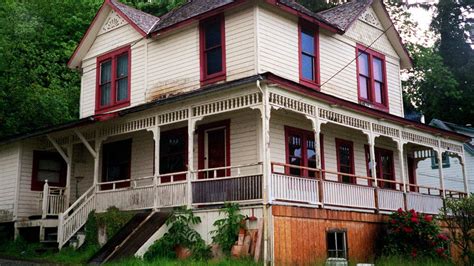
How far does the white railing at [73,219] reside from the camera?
1944 cm

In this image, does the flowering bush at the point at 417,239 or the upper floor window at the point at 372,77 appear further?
the upper floor window at the point at 372,77

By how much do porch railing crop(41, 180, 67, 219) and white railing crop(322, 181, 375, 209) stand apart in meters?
10.8

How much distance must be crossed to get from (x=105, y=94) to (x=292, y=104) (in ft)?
33.6

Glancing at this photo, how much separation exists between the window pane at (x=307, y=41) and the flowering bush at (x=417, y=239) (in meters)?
6.97

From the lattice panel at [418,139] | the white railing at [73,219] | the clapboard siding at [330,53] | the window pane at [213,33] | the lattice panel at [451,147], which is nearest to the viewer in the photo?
the clapboard siding at [330,53]

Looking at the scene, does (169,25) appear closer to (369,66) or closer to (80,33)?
(369,66)

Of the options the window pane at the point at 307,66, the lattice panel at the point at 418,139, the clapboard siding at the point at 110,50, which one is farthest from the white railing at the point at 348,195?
the clapboard siding at the point at 110,50

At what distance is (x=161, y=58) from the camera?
21531mm

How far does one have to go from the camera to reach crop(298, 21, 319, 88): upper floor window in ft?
66.9

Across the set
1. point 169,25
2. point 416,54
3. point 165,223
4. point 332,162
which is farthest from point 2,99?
point 416,54

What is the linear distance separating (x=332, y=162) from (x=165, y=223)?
7.52m

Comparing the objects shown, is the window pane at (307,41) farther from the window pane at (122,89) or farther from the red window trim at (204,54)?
the window pane at (122,89)

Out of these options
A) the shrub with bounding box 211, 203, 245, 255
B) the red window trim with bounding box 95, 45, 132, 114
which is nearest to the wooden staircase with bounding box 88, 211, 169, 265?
the shrub with bounding box 211, 203, 245, 255

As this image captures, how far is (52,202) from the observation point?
71.7 ft
